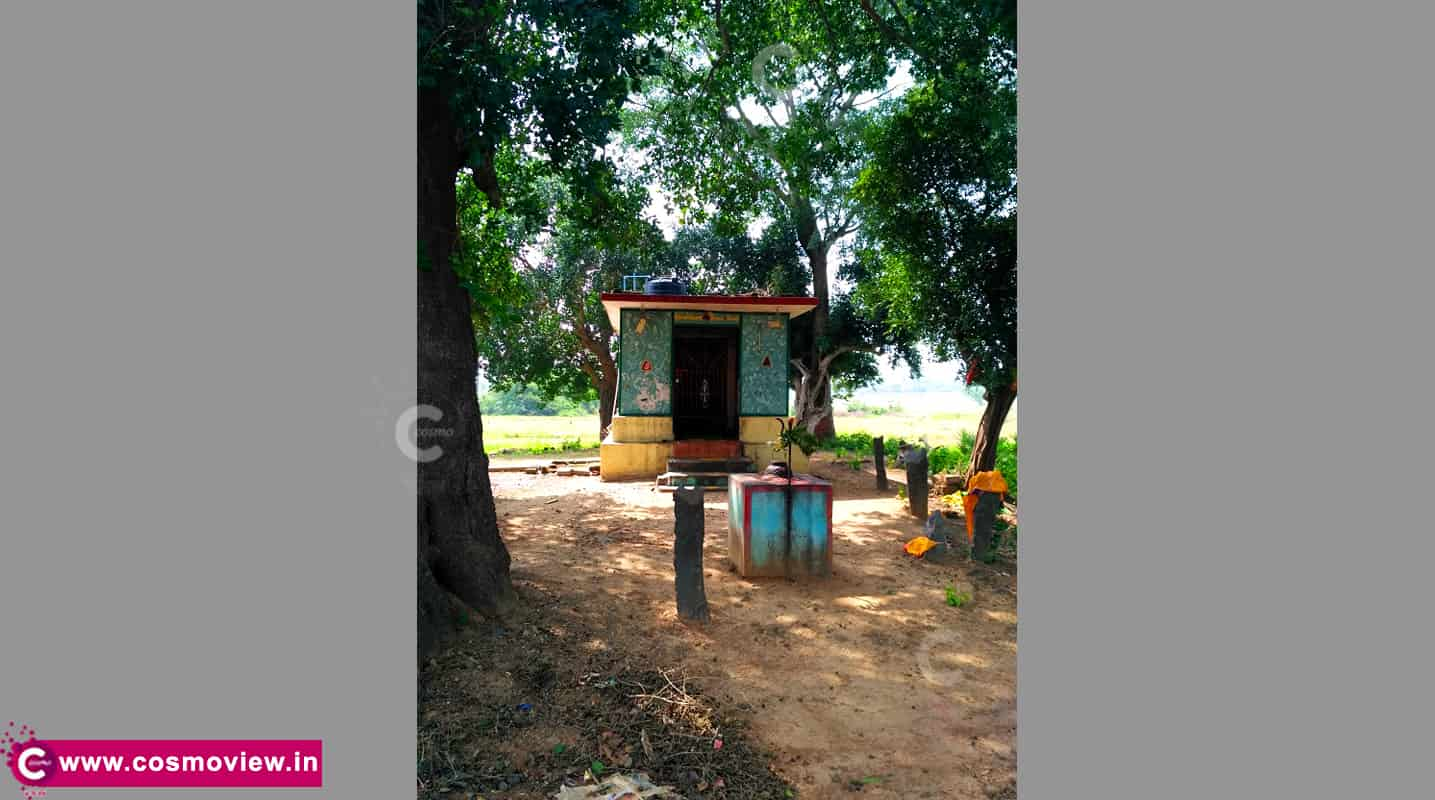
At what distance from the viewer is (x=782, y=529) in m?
6.02

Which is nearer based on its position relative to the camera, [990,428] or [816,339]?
[990,428]

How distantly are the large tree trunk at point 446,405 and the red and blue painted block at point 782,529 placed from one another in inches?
85.0

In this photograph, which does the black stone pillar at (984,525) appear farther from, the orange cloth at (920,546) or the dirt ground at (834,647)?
the orange cloth at (920,546)

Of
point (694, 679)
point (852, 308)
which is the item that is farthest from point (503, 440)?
point (694, 679)

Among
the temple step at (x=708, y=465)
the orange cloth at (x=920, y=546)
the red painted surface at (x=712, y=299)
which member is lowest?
the orange cloth at (x=920, y=546)

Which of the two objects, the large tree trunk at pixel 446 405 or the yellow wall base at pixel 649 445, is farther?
the yellow wall base at pixel 649 445

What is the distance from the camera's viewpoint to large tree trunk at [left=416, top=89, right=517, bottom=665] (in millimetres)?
4289

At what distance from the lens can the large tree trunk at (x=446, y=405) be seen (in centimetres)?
429

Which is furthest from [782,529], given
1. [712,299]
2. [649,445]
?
[712,299]

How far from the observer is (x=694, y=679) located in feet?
13.3

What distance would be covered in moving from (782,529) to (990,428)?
18.4ft

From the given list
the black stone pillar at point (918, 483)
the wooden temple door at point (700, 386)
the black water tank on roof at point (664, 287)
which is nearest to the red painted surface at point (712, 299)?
the black water tank on roof at point (664, 287)
